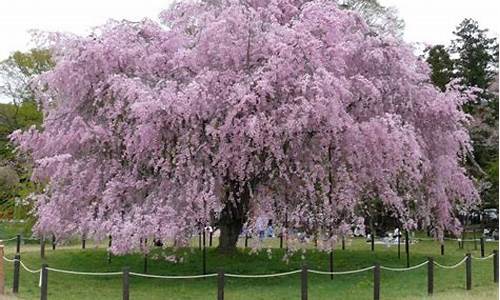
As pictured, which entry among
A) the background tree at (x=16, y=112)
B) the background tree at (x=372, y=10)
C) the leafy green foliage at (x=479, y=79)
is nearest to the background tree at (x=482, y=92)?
the leafy green foliage at (x=479, y=79)

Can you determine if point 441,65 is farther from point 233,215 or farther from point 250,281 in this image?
point 250,281

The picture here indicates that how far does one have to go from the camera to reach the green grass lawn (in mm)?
13681

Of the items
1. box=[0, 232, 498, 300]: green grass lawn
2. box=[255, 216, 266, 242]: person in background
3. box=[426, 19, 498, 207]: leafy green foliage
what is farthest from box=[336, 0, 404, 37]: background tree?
box=[255, 216, 266, 242]: person in background

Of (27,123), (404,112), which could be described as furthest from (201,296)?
(27,123)

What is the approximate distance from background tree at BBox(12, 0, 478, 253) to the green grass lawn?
121cm

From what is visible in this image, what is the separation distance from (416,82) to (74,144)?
32.8 feet

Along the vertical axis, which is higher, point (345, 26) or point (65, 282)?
point (345, 26)

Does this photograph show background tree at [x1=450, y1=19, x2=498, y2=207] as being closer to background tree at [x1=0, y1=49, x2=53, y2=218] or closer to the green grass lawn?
the green grass lawn

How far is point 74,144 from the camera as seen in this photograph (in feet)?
54.7

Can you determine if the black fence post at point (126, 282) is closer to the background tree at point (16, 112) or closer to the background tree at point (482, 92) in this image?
the background tree at point (16, 112)

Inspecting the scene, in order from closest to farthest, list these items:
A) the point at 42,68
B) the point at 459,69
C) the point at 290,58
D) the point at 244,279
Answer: the point at 290,58 → the point at 244,279 → the point at 459,69 → the point at 42,68

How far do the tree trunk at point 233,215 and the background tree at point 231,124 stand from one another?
0.28ft

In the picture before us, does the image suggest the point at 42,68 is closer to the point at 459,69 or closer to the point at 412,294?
the point at 459,69

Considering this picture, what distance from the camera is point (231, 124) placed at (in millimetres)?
14648
